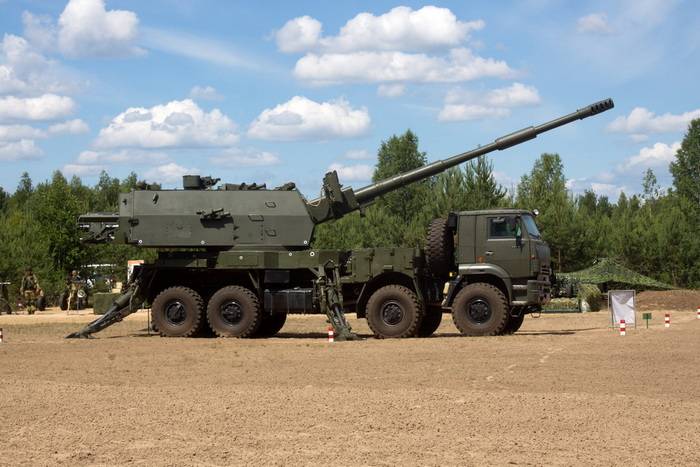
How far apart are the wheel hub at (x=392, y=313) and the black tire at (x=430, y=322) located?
129 centimetres

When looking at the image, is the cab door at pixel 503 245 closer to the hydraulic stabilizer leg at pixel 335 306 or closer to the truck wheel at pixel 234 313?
the hydraulic stabilizer leg at pixel 335 306

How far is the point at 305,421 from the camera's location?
11.8 m

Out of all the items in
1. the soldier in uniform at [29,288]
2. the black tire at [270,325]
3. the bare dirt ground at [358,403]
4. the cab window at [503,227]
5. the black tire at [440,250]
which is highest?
the cab window at [503,227]

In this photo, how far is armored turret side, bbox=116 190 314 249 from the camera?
2444 cm

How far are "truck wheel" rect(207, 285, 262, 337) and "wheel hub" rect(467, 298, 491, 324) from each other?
4.68 meters

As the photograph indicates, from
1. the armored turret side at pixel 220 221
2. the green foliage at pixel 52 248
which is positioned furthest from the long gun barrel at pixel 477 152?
the green foliage at pixel 52 248

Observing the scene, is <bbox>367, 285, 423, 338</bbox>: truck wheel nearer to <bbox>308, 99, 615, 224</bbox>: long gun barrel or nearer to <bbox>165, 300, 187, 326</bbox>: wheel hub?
<bbox>308, 99, 615, 224</bbox>: long gun barrel

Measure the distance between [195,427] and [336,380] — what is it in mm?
4313

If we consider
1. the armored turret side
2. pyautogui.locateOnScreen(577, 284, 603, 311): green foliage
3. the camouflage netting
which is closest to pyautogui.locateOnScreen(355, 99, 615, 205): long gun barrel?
the armored turret side

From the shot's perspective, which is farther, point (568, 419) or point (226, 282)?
point (226, 282)

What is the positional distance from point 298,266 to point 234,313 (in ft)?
5.82

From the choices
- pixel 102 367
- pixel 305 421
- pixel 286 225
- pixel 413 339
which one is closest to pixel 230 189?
pixel 286 225

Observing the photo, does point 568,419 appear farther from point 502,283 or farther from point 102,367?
point 502,283

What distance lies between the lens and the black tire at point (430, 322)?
2453 cm
